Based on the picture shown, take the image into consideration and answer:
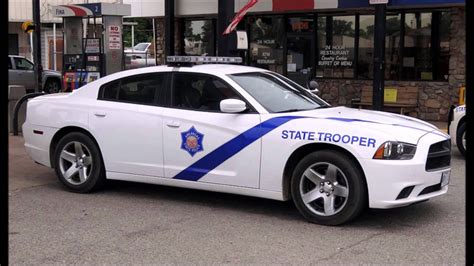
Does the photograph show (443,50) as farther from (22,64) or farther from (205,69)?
(22,64)

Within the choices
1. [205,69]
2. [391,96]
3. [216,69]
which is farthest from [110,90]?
[391,96]

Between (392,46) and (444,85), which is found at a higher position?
(392,46)

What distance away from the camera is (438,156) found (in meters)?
5.77

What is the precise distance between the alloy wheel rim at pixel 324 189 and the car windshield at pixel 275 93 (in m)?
0.83

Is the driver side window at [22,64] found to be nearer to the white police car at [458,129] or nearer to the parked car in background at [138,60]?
the parked car in background at [138,60]

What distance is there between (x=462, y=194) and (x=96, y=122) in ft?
14.7

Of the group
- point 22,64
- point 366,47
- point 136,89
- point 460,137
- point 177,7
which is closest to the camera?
point 136,89

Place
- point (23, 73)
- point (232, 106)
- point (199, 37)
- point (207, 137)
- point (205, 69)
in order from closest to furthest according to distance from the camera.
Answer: point (232, 106) → point (207, 137) → point (205, 69) → point (199, 37) → point (23, 73)

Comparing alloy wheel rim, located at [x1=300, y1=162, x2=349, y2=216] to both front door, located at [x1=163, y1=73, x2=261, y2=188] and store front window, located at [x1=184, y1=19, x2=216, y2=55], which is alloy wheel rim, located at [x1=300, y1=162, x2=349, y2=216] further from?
store front window, located at [x1=184, y1=19, x2=216, y2=55]

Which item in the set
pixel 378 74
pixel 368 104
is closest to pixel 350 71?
pixel 368 104

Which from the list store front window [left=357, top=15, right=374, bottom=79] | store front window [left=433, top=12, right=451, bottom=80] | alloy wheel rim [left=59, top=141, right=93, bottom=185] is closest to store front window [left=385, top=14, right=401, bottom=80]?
store front window [left=357, top=15, right=374, bottom=79]

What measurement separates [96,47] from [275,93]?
9.98 m

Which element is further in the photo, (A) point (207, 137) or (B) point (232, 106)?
(A) point (207, 137)
